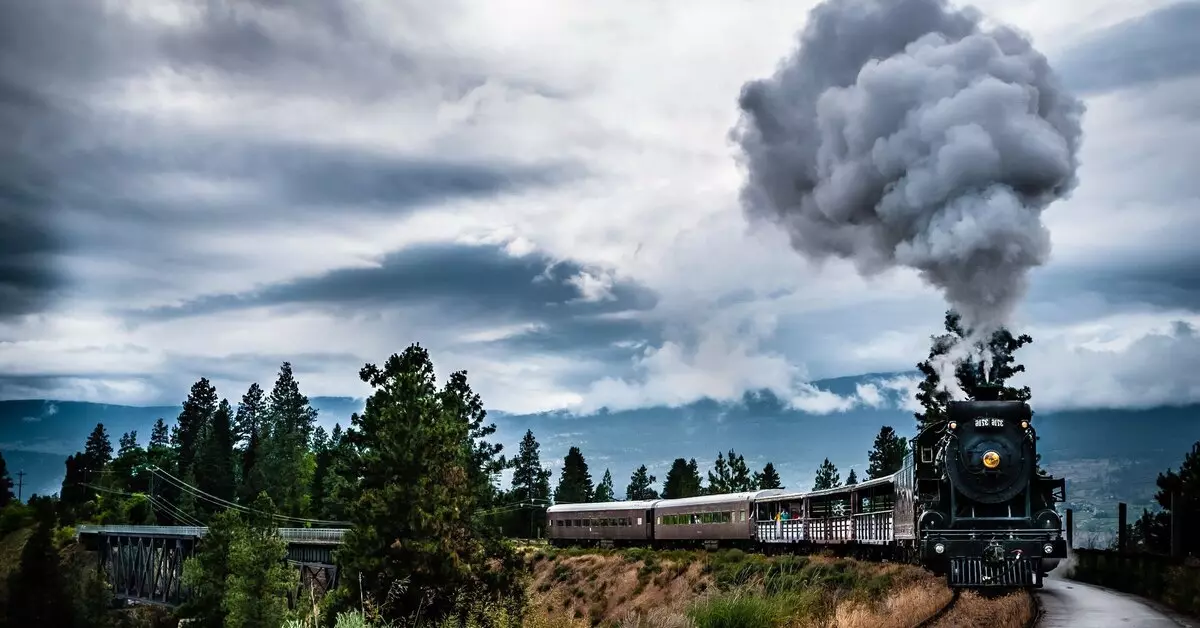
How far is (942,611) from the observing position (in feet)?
79.2

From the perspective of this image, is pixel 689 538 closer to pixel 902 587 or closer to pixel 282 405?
pixel 902 587

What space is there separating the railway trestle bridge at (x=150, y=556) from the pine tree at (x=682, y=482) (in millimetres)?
63794

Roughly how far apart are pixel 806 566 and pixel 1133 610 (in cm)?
1776

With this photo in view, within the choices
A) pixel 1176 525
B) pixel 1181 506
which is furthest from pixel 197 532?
pixel 1176 525

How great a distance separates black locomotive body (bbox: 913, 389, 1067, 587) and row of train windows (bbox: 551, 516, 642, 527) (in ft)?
166

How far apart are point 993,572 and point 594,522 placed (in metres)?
58.3

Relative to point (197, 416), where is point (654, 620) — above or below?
below

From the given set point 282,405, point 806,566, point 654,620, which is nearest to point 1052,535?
point 654,620

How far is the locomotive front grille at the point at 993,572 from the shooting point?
87.7 ft

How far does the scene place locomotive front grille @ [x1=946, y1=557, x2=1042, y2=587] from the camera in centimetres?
2672

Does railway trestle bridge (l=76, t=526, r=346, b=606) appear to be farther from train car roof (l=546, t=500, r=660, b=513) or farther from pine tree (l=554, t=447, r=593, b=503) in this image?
pine tree (l=554, t=447, r=593, b=503)

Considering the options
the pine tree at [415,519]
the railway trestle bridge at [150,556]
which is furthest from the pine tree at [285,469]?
the pine tree at [415,519]

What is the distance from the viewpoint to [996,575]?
2675cm

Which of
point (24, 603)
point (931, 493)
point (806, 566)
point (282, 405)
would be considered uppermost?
point (282, 405)
